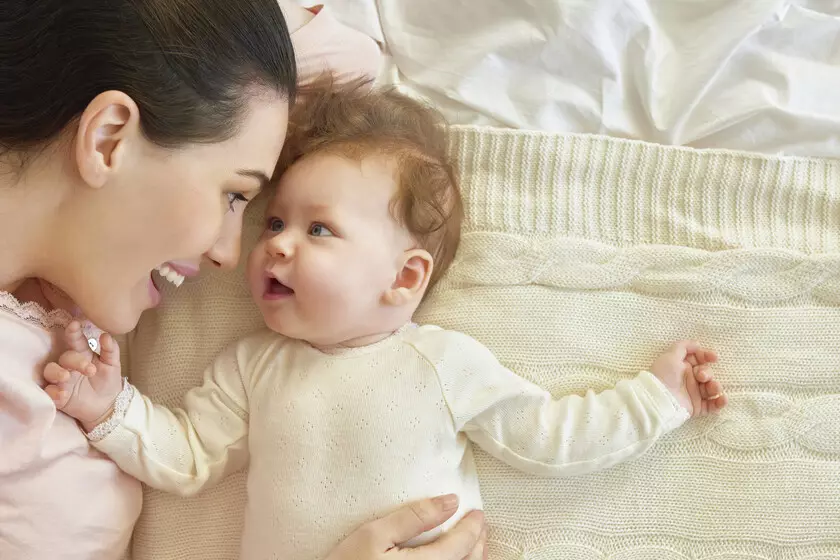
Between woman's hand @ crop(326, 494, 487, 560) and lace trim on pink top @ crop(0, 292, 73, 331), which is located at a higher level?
lace trim on pink top @ crop(0, 292, 73, 331)

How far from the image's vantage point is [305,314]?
3.78 feet

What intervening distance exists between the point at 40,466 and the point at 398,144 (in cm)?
71

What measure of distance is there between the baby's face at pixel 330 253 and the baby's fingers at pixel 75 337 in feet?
0.85

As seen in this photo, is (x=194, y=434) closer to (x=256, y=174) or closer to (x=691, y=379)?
(x=256, y=174)

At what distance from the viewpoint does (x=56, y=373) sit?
1077 mm

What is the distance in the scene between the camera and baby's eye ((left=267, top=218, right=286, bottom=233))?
3.97 ft

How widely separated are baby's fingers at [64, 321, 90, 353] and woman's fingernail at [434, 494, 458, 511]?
1.87 ft

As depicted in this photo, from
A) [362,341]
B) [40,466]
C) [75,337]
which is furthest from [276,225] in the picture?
[40,466]

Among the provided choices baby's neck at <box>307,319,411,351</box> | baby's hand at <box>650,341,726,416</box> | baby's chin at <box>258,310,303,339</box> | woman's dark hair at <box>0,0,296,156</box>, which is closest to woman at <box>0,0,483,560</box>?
woman's dark hair at <box>0,0,296,156</box>

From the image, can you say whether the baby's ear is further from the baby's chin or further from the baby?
the baby's chin

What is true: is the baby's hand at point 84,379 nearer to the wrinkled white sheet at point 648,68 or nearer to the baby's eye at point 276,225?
the baby's eye at point 276,225

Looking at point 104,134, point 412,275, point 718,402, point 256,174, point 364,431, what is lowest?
point 718,402

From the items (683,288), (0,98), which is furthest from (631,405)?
(0,98)

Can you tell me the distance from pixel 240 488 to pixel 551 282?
628 millimetres
